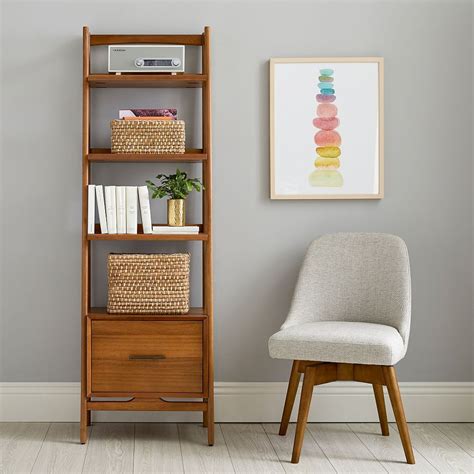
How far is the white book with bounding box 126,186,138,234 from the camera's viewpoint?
10.6ft

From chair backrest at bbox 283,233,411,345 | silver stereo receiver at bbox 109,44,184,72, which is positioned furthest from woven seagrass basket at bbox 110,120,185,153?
chair backrest at bbox 283,233,411,345

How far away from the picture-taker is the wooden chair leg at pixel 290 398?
3.26 m

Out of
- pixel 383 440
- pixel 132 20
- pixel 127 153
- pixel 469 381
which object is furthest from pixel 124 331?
pixel 469 381

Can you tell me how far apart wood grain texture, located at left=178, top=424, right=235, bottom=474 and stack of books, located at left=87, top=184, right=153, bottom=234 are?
3.06 ft

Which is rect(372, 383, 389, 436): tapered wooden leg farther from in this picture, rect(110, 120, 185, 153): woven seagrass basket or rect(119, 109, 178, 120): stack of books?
rect(119, 109, 178, 120): stack of books

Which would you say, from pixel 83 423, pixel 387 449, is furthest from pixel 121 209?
pixel 387 449

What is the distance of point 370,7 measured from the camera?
3.56m

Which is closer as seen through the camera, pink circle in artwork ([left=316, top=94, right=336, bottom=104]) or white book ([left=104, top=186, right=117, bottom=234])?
white book ([left=104, top=186, right=117, bottom=234])

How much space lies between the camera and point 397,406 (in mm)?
2949

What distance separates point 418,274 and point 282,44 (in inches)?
50.3

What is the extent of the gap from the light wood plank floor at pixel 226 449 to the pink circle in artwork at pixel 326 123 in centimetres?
141

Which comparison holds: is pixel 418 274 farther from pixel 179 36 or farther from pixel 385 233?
pixel 179 36

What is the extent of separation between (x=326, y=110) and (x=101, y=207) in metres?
1.16

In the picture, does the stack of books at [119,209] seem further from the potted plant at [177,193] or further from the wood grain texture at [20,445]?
the wood grain texture at [20,445]
